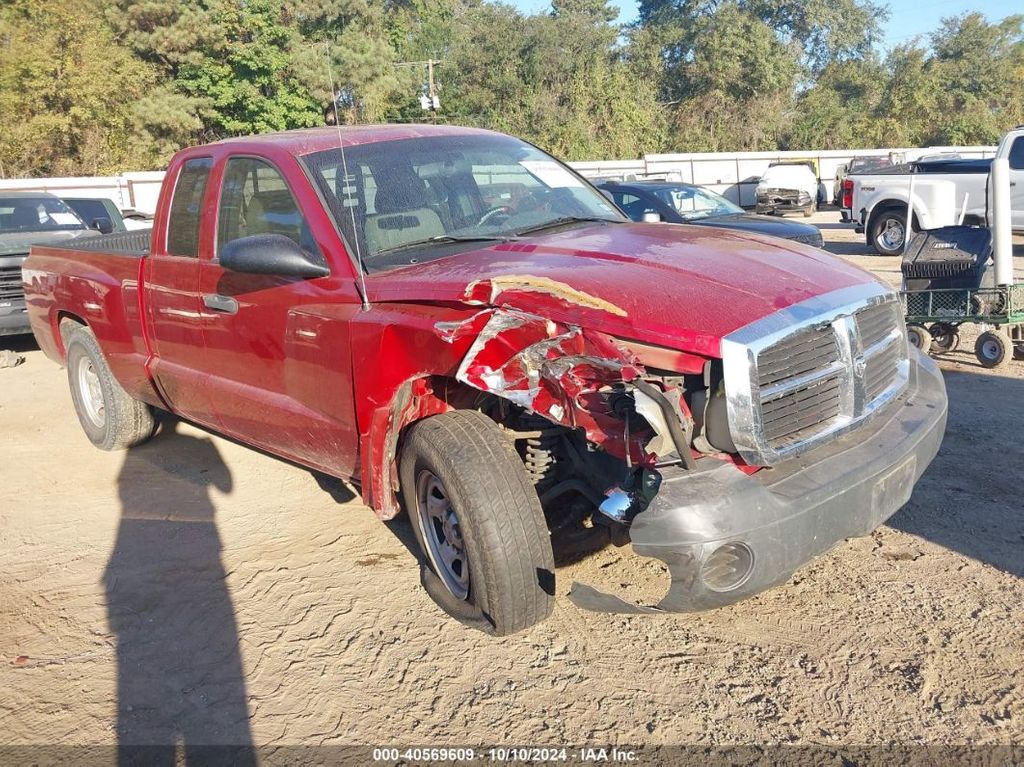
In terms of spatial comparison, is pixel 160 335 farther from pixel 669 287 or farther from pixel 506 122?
pixel 506 122

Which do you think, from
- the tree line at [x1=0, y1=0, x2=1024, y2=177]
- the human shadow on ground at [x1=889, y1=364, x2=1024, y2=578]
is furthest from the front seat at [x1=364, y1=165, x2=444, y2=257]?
the tree line at [x1=0, y1=0, x2=1024, y2=177]

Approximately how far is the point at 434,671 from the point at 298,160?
2.35 metres

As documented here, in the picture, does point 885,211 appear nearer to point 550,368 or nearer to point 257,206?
point 257,206

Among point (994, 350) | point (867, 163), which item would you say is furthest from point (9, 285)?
point (867, 163)

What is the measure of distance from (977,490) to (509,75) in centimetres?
4353

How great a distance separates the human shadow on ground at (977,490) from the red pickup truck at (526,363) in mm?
729

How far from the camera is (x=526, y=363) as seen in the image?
118 inches

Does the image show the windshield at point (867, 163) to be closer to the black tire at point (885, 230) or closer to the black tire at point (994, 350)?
the black tire at point (885, 230)

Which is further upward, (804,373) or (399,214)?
(399,214)

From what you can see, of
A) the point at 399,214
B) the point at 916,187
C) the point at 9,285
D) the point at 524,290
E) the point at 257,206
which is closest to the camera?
the point at 524,290

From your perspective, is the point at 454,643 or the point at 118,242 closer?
the point at 454,643

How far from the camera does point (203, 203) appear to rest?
4.62 meters

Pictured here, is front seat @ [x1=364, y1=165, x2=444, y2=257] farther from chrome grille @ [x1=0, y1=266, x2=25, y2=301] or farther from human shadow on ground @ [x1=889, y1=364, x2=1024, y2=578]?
chrome grille @ [x1=0, y1=266, x2=25, y2=301]

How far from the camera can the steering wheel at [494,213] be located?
4.01 meters
